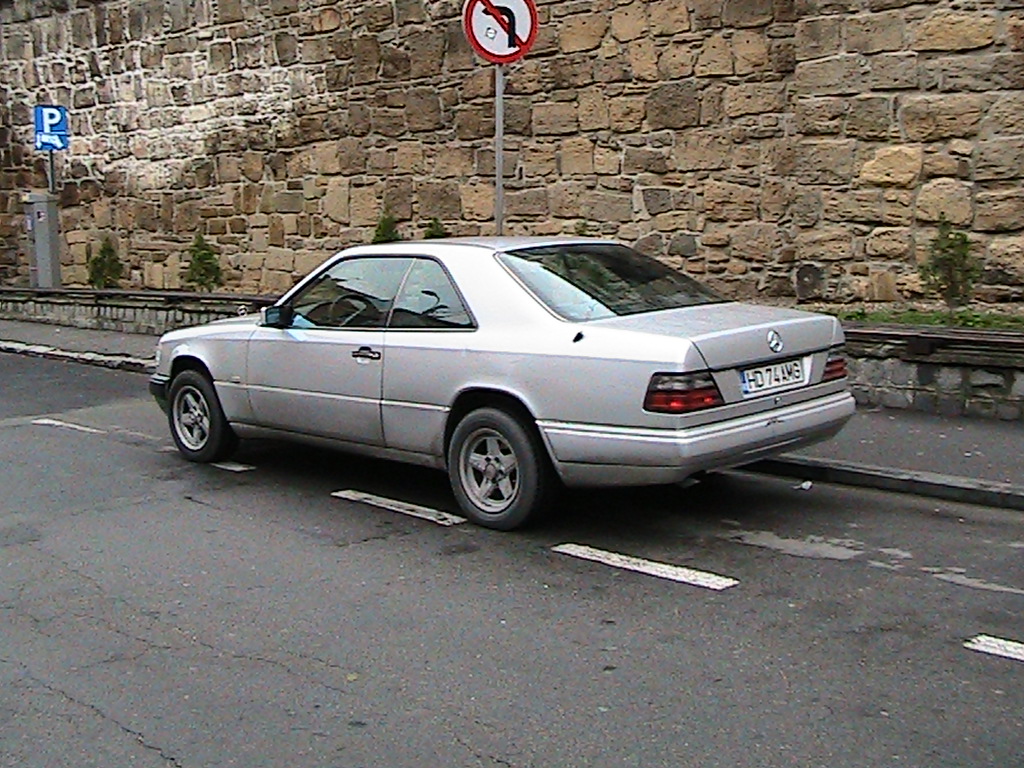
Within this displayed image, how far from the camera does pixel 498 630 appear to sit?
530cm

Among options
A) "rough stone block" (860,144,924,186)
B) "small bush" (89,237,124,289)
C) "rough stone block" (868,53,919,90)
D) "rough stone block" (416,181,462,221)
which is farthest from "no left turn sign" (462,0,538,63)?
"small bush" (89,237,124,289)

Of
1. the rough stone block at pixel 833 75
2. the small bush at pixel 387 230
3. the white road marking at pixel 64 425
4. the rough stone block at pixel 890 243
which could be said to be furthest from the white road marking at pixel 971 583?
the small bush at pixel 387 230

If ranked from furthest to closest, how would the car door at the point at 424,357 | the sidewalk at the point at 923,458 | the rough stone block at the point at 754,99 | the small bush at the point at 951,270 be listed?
1. the rough stone block at the point at 754,99
2. the small bush at the point at 951,270
3. the sidewalk at the point at 923,458
4. the car door at the point at 424,357

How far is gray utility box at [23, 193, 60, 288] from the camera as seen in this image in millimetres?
20047

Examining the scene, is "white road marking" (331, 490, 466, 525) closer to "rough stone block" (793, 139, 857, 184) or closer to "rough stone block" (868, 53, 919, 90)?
"rough stone block" (793, 139, 857, 184)

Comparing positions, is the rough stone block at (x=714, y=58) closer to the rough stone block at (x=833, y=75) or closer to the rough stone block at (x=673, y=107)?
the rough stone block at (x=673, y=107)

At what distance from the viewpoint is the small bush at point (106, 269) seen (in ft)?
65.5

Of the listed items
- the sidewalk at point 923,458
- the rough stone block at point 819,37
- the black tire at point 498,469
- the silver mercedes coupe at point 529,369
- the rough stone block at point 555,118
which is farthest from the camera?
the rough stone block at point 555,118

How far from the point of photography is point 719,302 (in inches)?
→ 292

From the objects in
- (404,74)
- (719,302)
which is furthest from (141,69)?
(719,302)

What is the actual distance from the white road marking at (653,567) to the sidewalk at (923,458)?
206cm

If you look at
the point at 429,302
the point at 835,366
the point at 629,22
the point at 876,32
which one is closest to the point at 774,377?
the point at 835,366

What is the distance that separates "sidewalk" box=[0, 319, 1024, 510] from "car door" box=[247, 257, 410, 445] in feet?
8.03

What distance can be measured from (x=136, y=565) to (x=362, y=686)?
2108mm
